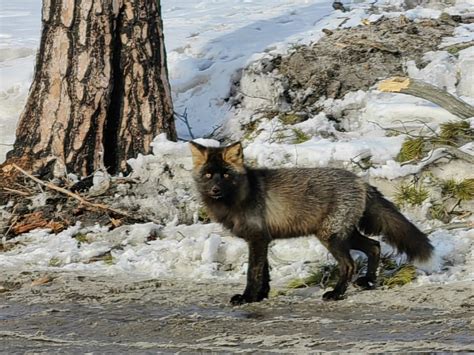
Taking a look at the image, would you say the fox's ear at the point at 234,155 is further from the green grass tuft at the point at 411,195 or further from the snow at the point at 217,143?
the green grass tuft at the point at 411,195

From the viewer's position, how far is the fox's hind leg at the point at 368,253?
7.86 meters

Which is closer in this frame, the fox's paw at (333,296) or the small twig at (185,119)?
the fox's paw at (333,296)

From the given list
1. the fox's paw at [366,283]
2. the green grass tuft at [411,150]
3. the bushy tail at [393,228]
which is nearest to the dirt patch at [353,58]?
the green grass tuft at [411,150]

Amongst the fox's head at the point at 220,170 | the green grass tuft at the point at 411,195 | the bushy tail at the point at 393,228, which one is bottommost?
the green grass tuft at the point at 411,195

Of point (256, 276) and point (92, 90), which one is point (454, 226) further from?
point (92, 90)

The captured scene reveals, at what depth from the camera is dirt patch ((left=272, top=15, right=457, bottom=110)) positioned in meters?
12.3

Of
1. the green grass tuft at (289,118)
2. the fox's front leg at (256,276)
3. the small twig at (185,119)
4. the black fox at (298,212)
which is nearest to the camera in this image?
the fox's front leg at (256,276)

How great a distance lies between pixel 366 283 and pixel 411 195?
1945 millimetres

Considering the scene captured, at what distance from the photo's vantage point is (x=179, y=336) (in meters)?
6.61

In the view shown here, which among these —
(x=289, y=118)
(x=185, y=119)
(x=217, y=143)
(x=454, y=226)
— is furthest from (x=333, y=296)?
(x=185, y=119)

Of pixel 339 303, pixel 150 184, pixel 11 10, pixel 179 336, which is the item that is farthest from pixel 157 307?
pixel 11 10

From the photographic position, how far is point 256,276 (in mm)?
7602

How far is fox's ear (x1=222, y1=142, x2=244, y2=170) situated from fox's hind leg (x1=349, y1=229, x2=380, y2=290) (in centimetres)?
113

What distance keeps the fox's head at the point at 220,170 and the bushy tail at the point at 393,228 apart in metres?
1.12
